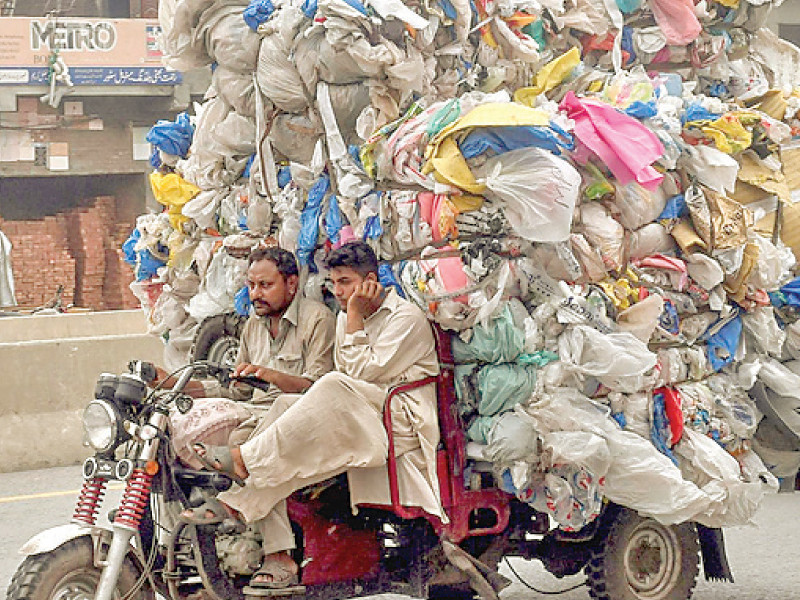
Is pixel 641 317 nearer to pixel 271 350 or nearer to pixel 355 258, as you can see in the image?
pixel 355 258

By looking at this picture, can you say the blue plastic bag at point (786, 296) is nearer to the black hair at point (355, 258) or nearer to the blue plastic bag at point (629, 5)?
the blue plastic bag at point (629, 5)

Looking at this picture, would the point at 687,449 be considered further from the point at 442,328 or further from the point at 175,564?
the point at 175,564

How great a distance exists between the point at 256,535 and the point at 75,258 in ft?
60.0

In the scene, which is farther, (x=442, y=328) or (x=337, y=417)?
(x=442, y=328)

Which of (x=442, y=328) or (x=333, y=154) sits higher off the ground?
(x=333, y=154)

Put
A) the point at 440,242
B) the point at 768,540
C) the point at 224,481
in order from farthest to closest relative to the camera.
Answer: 1. the point at 768,540
2. the point at 440,242
3. the point at 224,481

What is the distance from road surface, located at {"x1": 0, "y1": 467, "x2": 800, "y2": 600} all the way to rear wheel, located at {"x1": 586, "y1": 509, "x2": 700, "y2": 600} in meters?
0.79

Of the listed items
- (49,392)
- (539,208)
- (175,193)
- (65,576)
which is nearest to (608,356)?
(539,208)

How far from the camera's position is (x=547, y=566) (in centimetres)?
624

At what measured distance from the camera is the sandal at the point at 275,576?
5.16 meters

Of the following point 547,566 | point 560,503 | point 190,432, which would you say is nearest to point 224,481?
point 190,432

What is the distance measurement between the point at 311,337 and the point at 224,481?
2.95 ft

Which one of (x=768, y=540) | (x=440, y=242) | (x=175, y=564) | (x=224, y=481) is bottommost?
(x=768, y=540)

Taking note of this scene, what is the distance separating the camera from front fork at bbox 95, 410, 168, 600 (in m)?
4.86
